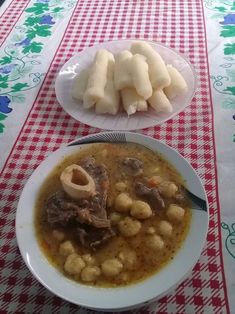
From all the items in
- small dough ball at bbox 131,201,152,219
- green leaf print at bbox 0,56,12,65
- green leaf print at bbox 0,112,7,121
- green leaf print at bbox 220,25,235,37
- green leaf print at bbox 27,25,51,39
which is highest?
green leaf print at bbox 220,25,235,37

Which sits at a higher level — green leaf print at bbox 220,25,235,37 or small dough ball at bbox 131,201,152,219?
green leaf print at bbox 220,25,235,37

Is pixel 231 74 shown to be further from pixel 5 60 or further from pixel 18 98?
pixel 5 60

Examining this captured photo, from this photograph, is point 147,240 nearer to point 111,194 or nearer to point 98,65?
point 111,194

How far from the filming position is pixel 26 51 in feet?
4.50

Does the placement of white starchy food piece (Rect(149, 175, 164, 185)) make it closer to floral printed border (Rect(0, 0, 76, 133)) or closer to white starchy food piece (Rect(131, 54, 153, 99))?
white starchy food piece (Rect(131, 54, 153, 99))

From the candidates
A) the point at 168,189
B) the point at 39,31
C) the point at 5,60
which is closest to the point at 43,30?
the point at 39,31

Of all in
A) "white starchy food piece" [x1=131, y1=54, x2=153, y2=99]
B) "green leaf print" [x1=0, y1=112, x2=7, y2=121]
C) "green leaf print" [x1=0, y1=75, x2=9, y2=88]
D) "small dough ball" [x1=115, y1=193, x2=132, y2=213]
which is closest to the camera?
"small dough ball" [x1=115, y1=193, x2=132, y2=213]

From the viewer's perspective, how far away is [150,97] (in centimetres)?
102

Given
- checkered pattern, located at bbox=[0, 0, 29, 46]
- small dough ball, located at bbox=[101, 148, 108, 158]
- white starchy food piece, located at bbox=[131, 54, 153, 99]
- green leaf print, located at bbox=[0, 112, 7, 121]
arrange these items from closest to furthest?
small dough ball, located at bbox=[101, 148, 108, 158] → white starchy food piece, located at bbox=[131, 54, 153, 99] → green leaf print, located at bbox=[0, 112, 7, 121] → checkered pattern, located at bbox=[0, 0, 29, 46]

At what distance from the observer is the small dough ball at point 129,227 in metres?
0.72

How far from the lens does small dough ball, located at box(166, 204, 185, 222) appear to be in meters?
0.73

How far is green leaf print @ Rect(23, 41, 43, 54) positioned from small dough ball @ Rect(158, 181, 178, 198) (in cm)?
84

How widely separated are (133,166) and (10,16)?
108 cm

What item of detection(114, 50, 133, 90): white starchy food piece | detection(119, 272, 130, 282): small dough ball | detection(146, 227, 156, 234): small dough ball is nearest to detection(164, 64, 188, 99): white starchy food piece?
detection(114, 50, 133, 90): white starchy food piece
